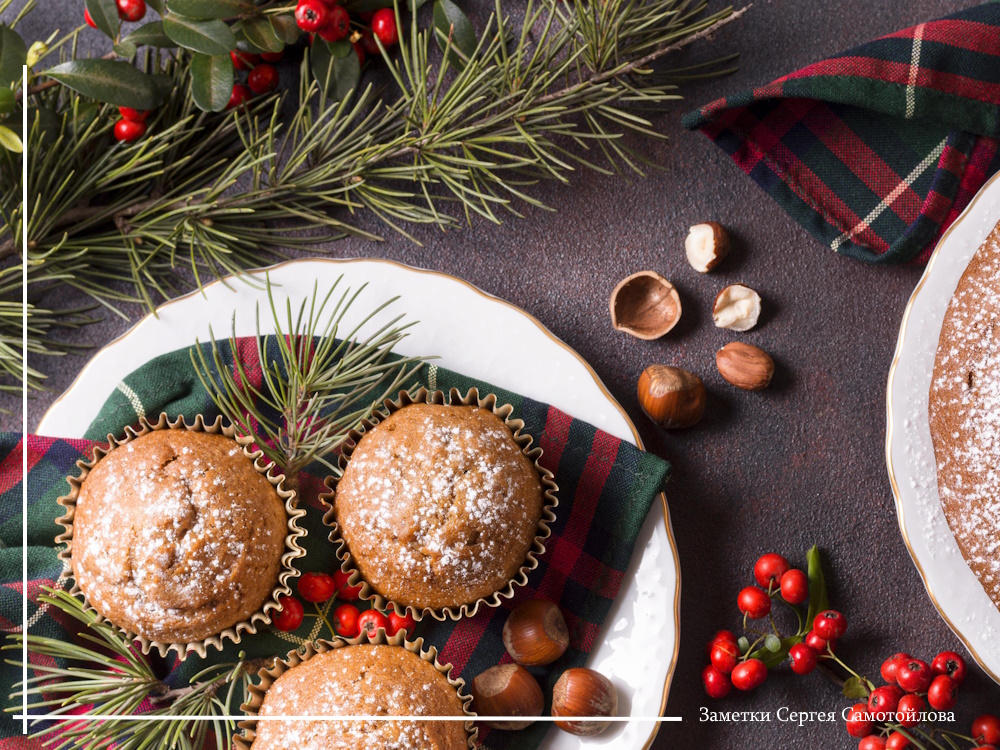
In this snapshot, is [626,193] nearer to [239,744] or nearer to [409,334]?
[409,334]

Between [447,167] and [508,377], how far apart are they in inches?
20.6

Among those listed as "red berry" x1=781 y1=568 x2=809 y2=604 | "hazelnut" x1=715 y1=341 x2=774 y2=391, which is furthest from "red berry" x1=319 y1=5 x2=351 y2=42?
"red berry" x1=781 y1=568 x2=809 y2=604

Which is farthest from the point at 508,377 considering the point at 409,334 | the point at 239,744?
the point at 239,744

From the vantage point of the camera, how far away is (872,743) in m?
1.79

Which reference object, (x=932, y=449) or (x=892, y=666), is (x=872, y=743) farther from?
(x=932, y=449)

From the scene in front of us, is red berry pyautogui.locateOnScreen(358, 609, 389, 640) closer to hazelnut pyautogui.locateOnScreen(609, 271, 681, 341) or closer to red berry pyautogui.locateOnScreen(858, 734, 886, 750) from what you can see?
hazelnut pyautogui.locateOnScreen(609, 271, 681, 341)

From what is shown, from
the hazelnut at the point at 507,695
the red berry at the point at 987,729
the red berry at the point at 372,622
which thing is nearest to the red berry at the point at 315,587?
the red berry at the point at 372,622

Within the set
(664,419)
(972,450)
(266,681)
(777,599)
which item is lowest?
(266,681)

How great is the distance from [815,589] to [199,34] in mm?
1945

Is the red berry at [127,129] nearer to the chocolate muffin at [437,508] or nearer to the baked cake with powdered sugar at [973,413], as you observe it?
the chocolate muffin at [437,508]

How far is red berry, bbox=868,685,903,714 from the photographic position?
1773 mm

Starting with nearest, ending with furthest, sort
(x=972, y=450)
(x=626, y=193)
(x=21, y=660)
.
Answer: (x=972, y=450) < (x=21, y=660) < (x=626, y=193)

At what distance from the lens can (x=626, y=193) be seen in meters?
1.99

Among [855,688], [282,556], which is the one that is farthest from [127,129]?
[855,688]
